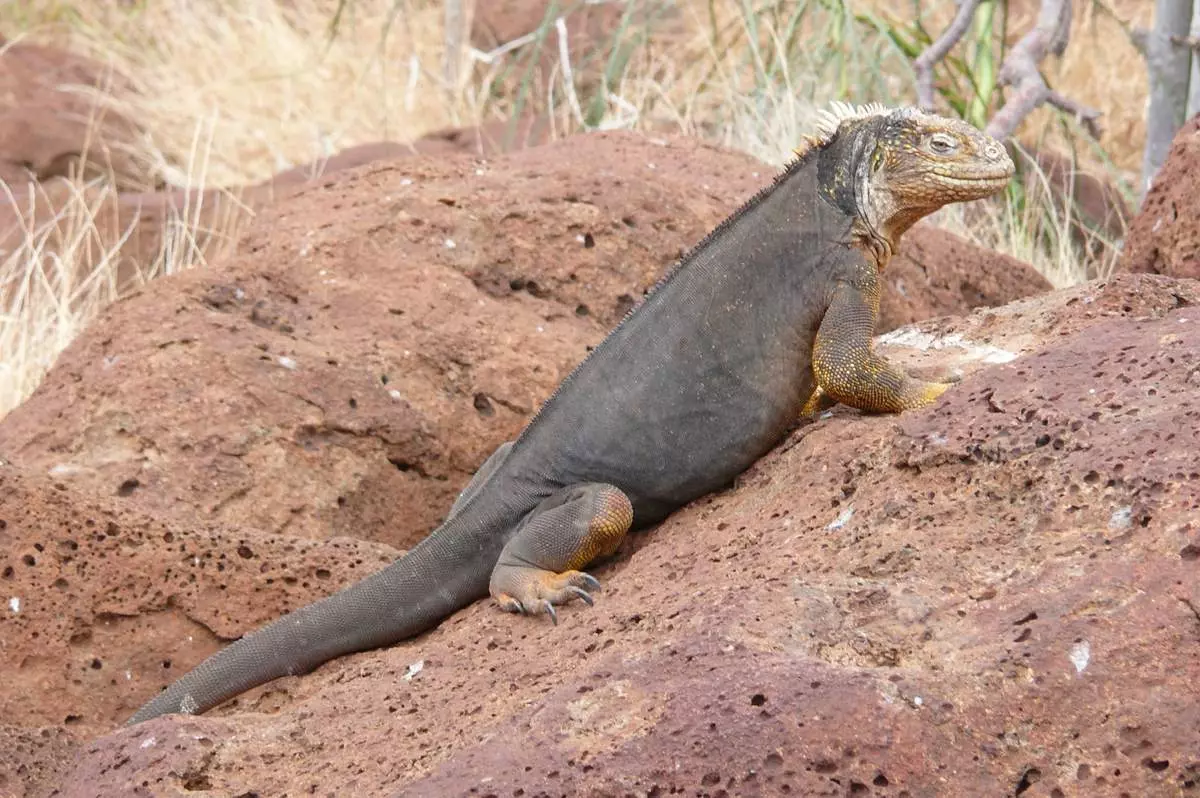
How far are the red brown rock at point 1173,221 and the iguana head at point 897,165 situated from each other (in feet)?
2.50

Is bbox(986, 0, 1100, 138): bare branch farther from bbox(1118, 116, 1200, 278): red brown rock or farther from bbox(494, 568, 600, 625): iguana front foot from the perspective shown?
bbox(494, 568, 600, 625): iguana front foot

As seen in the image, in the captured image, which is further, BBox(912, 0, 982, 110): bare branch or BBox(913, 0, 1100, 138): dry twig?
BBox(912, 0, 982, 110): bare branch

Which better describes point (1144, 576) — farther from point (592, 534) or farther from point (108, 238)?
point (108, 238)

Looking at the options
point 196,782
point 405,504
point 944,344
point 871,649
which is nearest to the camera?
point 871,649

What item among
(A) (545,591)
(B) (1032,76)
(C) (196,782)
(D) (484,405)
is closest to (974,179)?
(A) (545,591)

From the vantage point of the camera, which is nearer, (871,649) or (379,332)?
(871,649)

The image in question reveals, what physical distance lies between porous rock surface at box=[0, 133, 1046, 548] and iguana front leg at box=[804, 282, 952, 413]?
146cm

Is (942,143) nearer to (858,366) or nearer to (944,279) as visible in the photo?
(858,366)

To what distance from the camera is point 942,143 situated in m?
4.43

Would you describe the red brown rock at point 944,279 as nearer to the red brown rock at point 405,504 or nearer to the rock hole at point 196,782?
the red brown rock at point 405,504

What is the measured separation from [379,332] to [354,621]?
1558mm

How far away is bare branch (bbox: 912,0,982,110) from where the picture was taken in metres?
7.00

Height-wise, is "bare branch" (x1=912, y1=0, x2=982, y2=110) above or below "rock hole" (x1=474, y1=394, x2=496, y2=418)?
above

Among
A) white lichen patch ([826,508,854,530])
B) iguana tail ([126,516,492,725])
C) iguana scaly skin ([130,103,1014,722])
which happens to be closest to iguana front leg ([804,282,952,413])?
iguana scaly skin ([130,103,1014,722])
